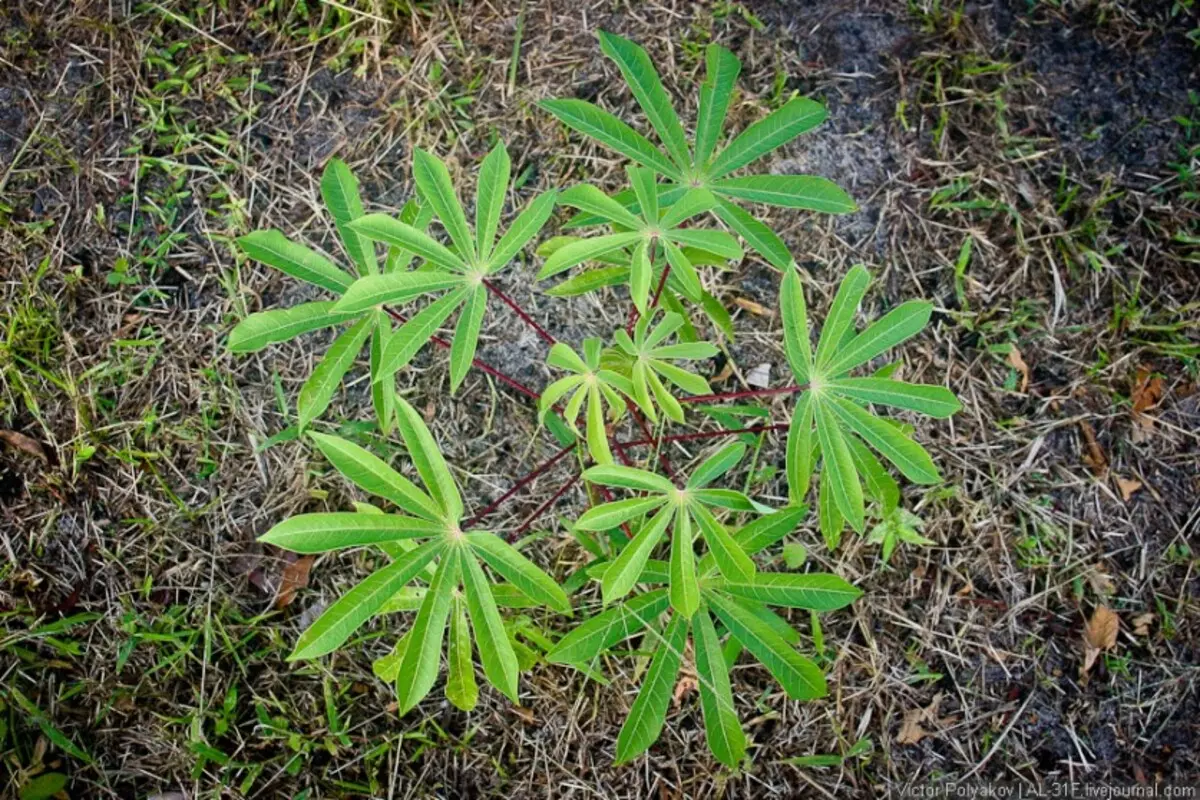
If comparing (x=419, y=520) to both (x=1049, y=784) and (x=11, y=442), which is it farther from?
(x=1049, y=784)

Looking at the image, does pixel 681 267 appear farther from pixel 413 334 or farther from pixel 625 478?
pixel 413 334

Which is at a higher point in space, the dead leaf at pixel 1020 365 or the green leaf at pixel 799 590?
the green leaf at pixel 799 590

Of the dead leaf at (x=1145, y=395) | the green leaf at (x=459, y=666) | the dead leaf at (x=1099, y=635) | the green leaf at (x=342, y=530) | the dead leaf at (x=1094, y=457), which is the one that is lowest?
the dead leaf at (x=1099, y=635)

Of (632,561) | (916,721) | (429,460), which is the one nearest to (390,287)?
(429,460)


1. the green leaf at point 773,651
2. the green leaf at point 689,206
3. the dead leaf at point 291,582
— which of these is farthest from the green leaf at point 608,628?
the dead leaf at point 291,582

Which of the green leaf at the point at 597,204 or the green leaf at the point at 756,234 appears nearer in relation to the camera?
the green leaf at the point at 597,204

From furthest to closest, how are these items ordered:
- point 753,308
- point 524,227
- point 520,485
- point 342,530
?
point 753,308 → point 520,485 → point 524,227 → point 342,530

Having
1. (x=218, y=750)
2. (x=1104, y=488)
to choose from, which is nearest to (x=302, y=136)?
(x=218, y=750)

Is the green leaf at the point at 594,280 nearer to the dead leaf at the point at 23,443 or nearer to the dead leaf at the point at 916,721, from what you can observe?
the dead leaf at the point at 916,721
